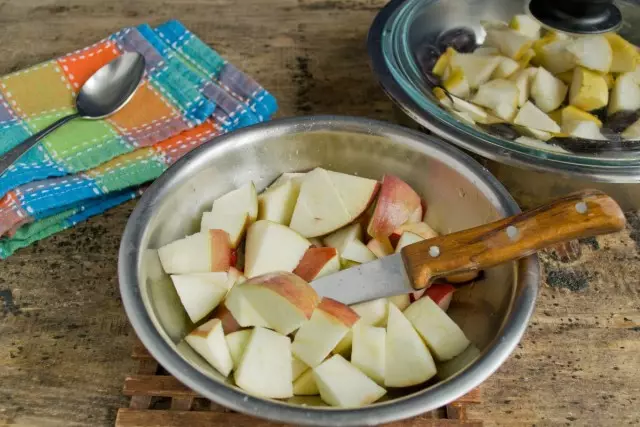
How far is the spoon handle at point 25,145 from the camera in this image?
948 millimetres

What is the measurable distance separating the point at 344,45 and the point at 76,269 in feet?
2.28

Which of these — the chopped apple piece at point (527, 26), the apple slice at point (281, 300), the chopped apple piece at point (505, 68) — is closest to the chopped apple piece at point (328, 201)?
the apple slice at point (281, 300)

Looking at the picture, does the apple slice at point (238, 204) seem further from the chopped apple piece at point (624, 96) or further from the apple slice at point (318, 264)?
the chopped apple piece at point (624, 96)

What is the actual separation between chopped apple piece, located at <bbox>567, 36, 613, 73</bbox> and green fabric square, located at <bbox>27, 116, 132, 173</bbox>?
0.70m

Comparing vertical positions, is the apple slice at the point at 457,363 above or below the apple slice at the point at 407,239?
below

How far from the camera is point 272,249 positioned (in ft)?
2.56

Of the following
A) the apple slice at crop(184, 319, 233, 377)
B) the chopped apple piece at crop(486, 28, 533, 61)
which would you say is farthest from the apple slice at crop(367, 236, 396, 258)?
the chopped apple piece at crop(486, 28, 533, 61)

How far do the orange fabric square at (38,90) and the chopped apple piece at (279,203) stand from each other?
432mm

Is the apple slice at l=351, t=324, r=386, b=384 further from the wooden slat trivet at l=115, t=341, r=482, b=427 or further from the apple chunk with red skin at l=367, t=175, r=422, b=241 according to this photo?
the apple chunk with red skin at l=367, t=175, r=422, b=241

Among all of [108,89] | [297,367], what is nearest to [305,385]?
[297,367]

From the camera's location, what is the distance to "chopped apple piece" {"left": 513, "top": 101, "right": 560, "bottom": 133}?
38.1 inches

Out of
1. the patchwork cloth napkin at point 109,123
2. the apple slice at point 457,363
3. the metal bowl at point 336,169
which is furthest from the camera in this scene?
the patchwork cloth napkin at point 109,123

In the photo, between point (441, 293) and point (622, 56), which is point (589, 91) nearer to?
point (622, 56)

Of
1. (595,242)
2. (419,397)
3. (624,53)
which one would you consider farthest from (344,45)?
(419,397)
